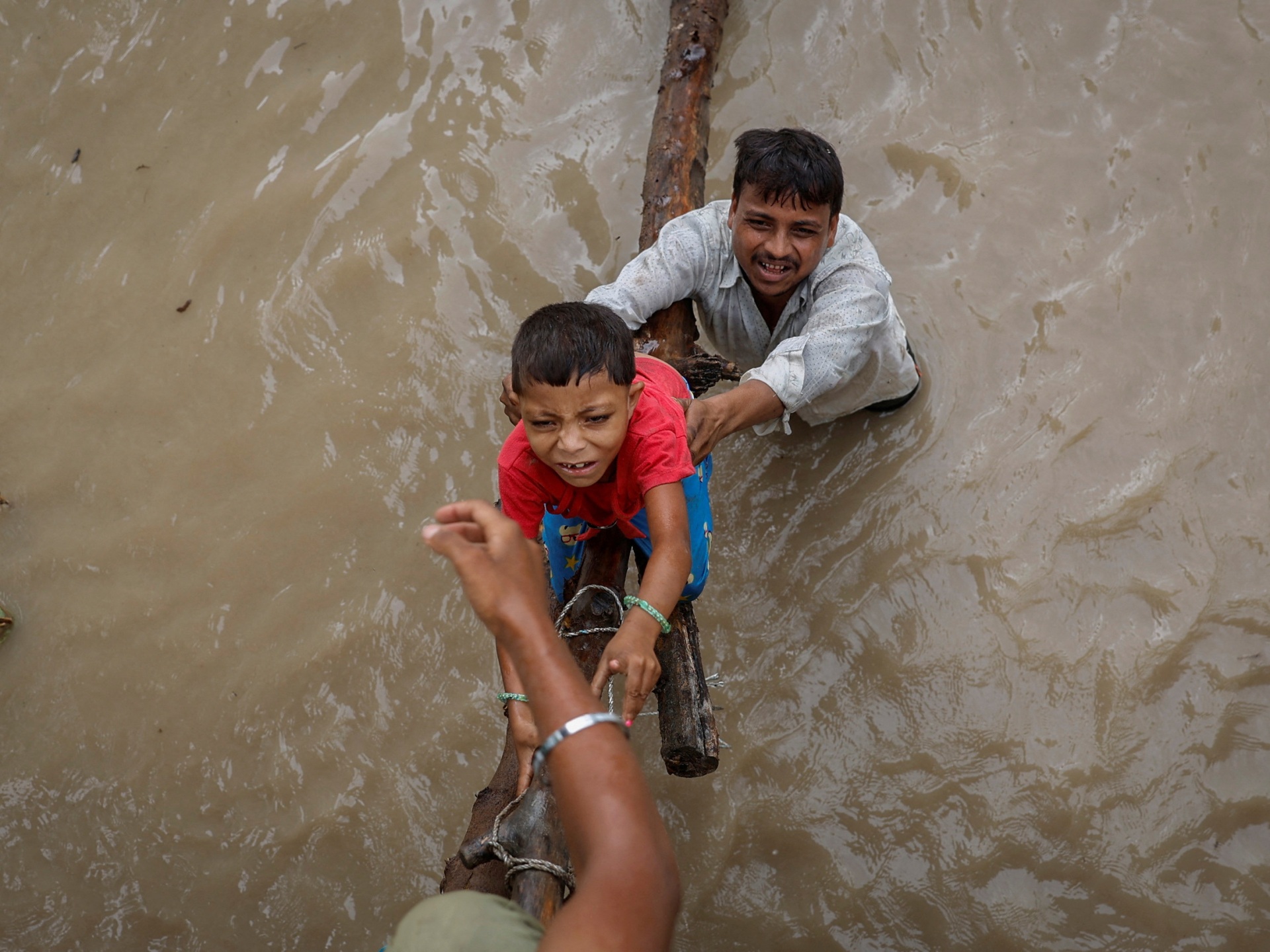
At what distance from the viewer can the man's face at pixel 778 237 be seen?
2557 mm

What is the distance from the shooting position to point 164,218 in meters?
3.70

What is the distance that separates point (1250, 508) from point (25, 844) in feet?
12.9

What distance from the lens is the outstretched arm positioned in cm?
118

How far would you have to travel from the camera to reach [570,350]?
1.96 meters

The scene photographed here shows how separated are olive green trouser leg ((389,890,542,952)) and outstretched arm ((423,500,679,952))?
173 millimetres

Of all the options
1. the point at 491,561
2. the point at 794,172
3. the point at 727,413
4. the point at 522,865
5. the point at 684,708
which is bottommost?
the point at 684,708

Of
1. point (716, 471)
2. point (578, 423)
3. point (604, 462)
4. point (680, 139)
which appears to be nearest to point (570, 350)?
point (578, 423)

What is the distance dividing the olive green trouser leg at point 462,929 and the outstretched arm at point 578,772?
17 cm

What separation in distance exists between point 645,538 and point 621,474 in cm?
25

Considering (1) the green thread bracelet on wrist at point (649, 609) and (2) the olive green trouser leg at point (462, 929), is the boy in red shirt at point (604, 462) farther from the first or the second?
(2) the olive green trouser leg at point (462, 929)

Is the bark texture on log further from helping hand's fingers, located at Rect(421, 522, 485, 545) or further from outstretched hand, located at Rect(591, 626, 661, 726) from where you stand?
helping hand's fingers, located at Rect(421, 522, 485, 545)

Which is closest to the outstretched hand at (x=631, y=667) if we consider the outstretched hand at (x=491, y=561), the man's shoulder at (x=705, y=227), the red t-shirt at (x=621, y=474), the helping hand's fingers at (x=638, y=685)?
the helping hand's fingers at (x=638, y=685)

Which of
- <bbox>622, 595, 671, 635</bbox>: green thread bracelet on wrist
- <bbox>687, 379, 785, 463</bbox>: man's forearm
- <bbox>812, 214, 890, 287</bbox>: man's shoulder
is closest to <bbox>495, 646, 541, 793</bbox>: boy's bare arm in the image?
<bbox>622, 595, 671, 635</bbox>: green thread bracelet on wrist

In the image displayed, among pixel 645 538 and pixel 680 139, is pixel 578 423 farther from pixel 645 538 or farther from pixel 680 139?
pixel 680 139
